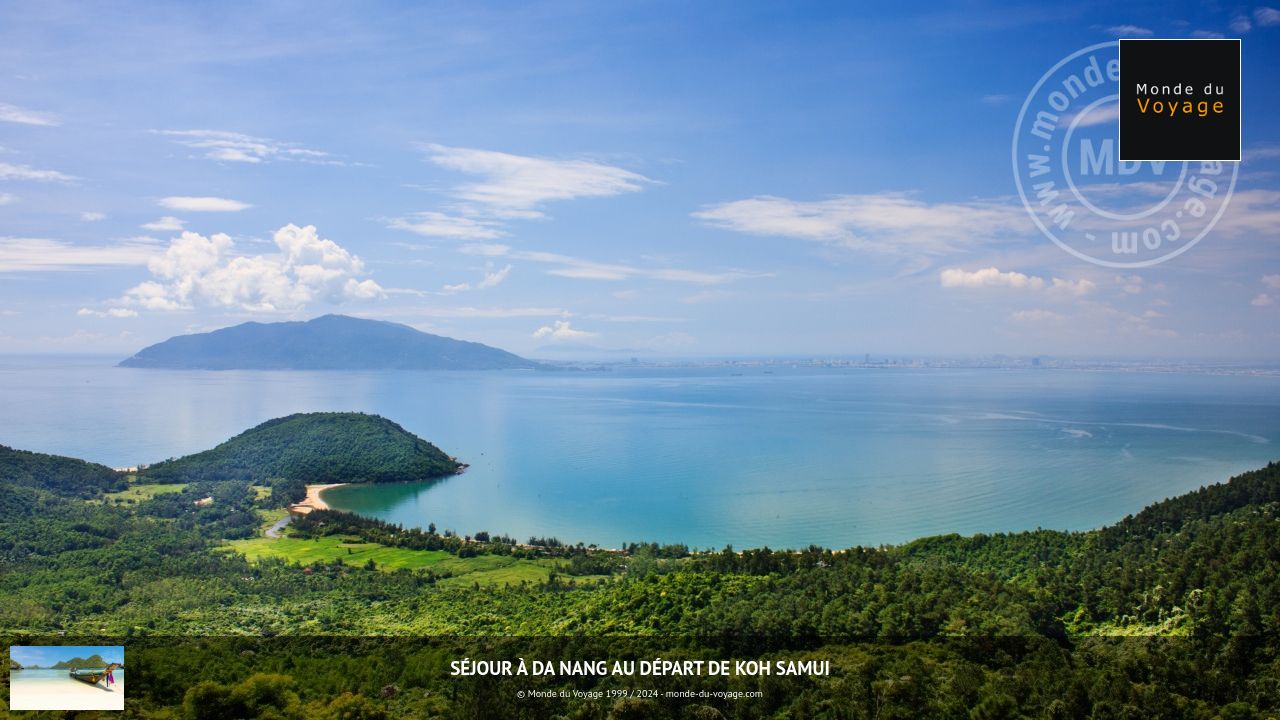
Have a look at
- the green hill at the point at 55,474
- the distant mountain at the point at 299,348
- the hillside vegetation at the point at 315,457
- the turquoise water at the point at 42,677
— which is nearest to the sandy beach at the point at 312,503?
the hillside vegetation at the point at 315,457

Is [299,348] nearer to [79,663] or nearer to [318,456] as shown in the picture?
[318,456]

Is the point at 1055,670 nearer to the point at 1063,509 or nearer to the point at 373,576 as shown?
the point at 373,576

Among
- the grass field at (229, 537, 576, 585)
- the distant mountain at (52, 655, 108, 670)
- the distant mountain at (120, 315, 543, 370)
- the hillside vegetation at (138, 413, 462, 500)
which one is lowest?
the grass field at (229, 537, 576, 585)

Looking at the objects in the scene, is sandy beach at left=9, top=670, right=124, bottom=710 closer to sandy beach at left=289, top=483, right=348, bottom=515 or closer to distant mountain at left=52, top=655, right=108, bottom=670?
distant mountain at left=52, top=655, right=108, bottom=670

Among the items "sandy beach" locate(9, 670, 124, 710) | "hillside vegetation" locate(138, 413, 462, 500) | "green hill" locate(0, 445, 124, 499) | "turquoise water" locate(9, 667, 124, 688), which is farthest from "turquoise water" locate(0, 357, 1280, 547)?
"turquoise water" locate(9, 667, 124, 688)

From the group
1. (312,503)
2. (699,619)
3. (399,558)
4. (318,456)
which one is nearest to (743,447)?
(318,456)

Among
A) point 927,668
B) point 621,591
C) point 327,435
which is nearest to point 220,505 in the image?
point 327,435

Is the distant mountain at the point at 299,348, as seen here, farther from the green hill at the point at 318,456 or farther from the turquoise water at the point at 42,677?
the turquoise water at the point at 42,677
